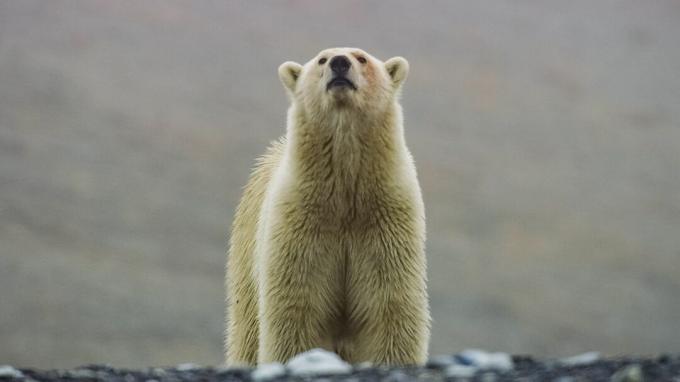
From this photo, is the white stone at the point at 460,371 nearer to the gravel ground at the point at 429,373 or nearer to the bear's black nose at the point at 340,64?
the gravel ground at the point at 429,373

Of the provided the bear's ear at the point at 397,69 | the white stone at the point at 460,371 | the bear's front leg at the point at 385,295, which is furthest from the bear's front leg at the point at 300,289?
the white stone at the point at 460,371

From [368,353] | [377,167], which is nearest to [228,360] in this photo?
[368,353]

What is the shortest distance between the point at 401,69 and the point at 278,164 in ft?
5.03

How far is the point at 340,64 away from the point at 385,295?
71.0 inches

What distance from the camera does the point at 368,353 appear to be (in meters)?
7.96

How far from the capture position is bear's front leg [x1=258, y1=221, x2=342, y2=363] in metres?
7.84

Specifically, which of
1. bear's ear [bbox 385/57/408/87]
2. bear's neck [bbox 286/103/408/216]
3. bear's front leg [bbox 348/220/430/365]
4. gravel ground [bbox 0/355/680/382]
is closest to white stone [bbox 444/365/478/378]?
gravel ground [bbox 0/355/680/382]

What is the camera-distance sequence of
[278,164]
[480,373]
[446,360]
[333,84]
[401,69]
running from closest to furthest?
[480,373] → [446,360] → [333,84] → [401,69] → [278,164]

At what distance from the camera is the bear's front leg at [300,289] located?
784 centimetres

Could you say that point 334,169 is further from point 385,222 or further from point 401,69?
point 401,69

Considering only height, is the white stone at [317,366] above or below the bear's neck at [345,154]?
below

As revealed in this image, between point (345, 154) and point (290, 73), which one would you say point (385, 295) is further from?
point (290, 73)

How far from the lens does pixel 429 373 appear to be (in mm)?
5539

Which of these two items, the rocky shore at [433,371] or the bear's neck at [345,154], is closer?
→ the rocky shore at [433,371]
